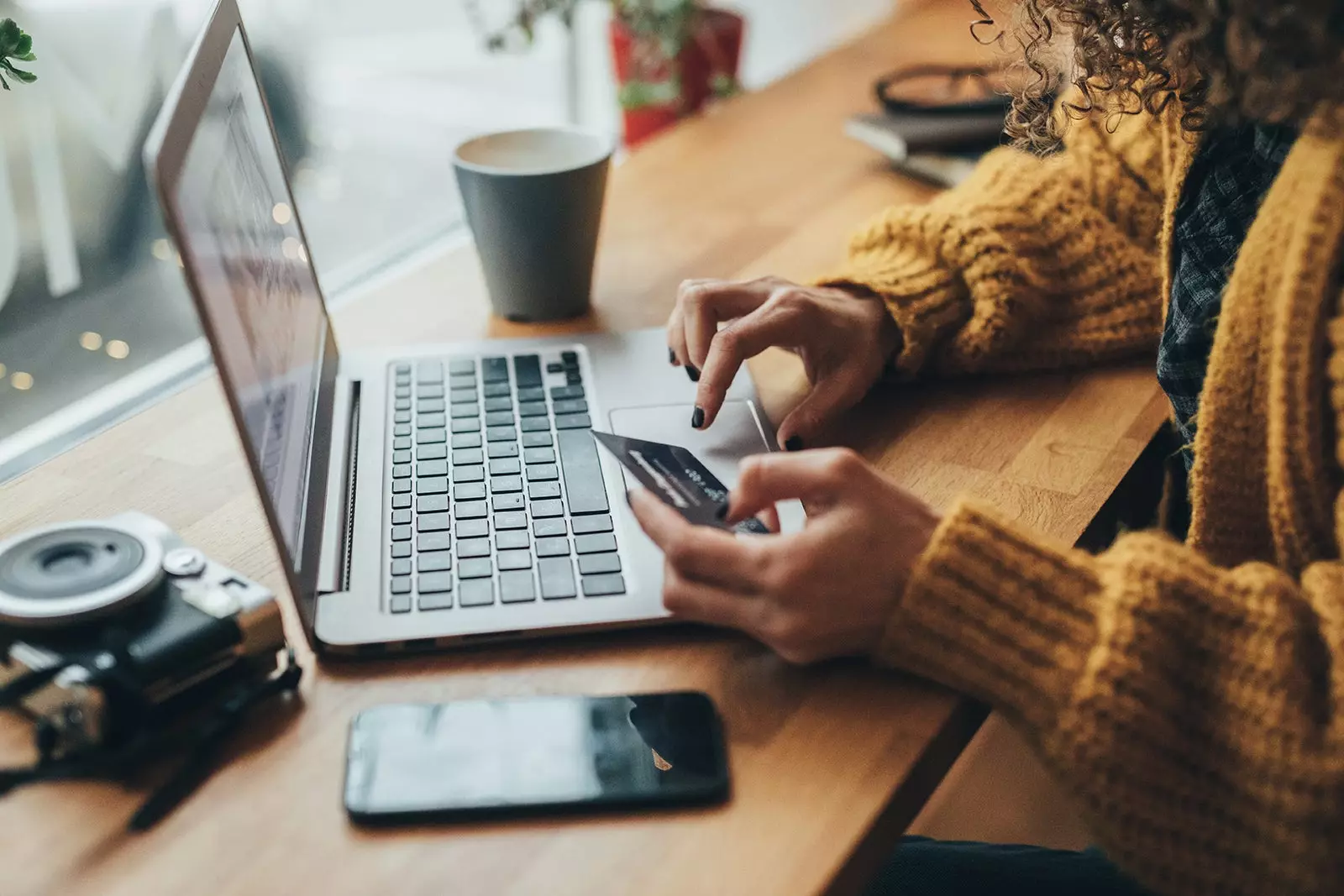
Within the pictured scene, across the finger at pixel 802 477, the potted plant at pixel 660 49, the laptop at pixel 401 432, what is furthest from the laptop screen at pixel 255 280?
the potted plant at pixel 660 49

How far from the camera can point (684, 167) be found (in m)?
1.21

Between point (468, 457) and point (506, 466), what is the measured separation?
0.09 ft

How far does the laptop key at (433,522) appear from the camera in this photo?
0.65m

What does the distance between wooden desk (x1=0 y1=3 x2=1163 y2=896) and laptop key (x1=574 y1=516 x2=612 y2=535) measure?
8cm

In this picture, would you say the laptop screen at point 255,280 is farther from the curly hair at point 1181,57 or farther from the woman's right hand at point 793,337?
the curly hair at point 1181,57

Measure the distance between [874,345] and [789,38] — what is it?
58.9 inches

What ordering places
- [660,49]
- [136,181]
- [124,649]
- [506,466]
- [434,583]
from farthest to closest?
[660,49] → [136,181] → [506,466] → [434,583] → [124,649]

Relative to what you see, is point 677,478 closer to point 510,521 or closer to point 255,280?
point 510,521

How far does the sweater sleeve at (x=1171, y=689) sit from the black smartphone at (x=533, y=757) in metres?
0.12

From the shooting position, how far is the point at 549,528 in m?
0.65

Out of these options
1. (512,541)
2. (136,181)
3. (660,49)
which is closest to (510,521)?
(512,541)

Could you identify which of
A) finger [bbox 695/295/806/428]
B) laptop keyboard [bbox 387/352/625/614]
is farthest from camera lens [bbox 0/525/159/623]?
finger [bbox 695/295/806/428]

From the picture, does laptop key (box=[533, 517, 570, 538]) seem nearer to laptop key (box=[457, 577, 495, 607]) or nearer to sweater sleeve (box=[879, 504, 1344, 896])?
laptop key (box=[457, 577, 495, 607])

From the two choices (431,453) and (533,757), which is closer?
(533,757)
